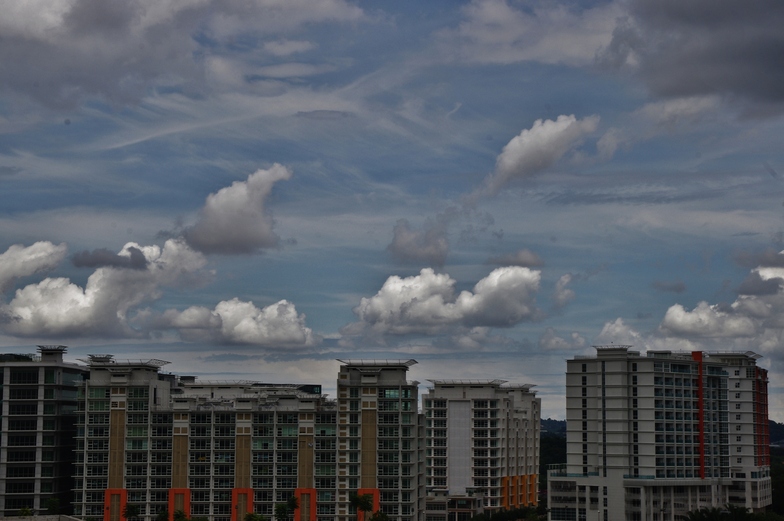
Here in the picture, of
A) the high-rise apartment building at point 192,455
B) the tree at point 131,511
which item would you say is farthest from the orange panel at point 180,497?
the tree at point 131,511

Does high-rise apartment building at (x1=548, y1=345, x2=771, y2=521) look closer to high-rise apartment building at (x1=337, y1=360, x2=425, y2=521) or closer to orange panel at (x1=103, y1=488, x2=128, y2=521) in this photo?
high-rise apartment building at (x1=337, y1=360, x2=425, y2=521)

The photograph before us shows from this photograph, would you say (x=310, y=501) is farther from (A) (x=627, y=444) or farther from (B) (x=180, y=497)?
(A) (x=627, y=444)

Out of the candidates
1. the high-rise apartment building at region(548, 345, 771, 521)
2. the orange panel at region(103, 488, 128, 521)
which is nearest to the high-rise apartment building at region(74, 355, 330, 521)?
the orange panel at region(103, 488, 128, 521)

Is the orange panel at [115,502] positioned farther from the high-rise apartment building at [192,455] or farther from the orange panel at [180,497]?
the orange panel at [180,497]

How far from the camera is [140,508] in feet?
536

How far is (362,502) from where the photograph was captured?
15850 centimetres

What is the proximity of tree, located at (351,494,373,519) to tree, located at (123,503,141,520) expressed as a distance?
33959 millimetres

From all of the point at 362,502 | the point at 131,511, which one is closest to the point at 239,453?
the point at 131,511

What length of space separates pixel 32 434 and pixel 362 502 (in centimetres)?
Result: 5460

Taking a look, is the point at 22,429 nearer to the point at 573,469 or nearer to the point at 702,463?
the point at 573,469

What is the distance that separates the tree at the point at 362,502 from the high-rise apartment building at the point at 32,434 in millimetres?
47300

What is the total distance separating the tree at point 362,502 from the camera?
520ft

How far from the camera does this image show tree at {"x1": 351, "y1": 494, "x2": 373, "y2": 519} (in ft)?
520

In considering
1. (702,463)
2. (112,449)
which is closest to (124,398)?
(112,449)
